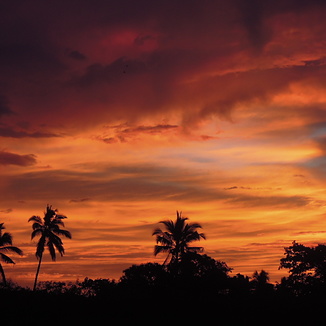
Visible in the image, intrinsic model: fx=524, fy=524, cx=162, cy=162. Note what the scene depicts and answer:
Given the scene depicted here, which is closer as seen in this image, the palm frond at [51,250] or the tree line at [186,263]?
the tree line at [186,263]

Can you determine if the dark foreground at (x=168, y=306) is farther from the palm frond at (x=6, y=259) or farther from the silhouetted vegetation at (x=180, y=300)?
the palm frond at (x=6, y=259)

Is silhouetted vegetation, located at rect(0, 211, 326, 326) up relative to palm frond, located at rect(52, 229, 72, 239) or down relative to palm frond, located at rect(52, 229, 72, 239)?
down

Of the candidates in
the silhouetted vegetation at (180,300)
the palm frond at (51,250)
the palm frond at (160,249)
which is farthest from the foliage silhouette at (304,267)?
the palm frond at (51,250)

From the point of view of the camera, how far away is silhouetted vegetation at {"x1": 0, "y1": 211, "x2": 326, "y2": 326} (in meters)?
34.8

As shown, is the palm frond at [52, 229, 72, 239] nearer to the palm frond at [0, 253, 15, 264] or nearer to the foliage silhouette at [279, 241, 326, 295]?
the palm frond at [0, 253, 15, 264]

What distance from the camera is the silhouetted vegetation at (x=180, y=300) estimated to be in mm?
34812

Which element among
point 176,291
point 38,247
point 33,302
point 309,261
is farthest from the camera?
point 38,247

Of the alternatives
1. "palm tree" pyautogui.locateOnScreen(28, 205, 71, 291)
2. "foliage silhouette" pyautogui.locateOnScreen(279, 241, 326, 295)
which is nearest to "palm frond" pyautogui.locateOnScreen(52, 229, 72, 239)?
"palm tree" pyautogui.locateOnScreen(28, 205, 71, 291)

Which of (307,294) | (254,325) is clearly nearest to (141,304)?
(254,325)

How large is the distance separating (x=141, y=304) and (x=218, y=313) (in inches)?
227

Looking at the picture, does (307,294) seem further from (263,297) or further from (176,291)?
(176,291)

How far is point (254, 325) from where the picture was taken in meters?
38.2

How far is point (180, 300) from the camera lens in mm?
39094

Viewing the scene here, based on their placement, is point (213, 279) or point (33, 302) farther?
point (213, 279)
